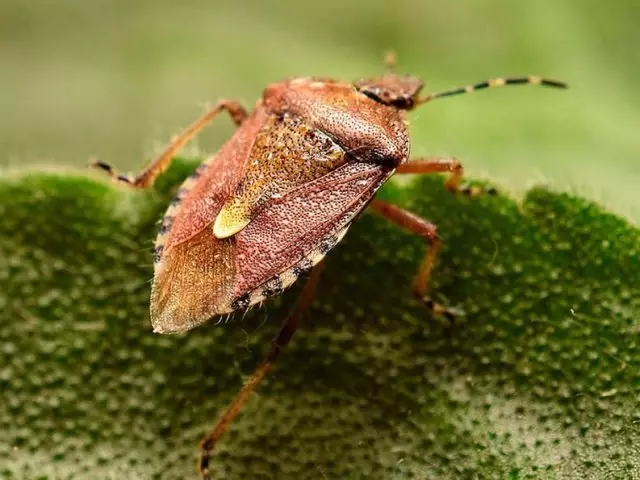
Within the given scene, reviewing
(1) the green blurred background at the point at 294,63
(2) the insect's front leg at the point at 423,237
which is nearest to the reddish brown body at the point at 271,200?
(2) the insect's front leg at the point at 423,237

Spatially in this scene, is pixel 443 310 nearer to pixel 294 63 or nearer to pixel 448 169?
pixel 448 169

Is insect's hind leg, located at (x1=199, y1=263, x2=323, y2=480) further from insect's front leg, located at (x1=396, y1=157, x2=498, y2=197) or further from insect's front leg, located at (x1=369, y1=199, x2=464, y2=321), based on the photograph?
insect's front leg, located at (x1=396, y1=157, x2=498, y2=197)

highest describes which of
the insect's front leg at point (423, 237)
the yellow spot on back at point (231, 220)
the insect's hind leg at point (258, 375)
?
the insect's front leg at point (423, 237)

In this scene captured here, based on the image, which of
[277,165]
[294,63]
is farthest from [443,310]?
[294,63]

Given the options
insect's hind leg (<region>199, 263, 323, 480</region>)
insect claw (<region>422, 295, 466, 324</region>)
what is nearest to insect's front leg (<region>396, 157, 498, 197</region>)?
insect claw (<region>422, 295, 466, 324</region>)

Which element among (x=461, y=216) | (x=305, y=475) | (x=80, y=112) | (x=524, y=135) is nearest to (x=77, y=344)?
(x=305, y=475)

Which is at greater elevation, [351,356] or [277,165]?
[277,165]

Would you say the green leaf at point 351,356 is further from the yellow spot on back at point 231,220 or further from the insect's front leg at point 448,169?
the yellow spot on back at point 231,220
